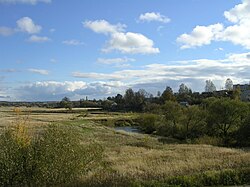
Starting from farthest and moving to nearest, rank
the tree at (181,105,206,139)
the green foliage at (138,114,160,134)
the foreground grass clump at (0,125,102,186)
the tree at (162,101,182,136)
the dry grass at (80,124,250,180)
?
the green foliage at (138,114,160,134)
the tree at (162,101,182,136)
the tree at (181,105,206,139)
the dry grass at (80,124,250,180)
the foreground grass clump at (0,125,102,186)

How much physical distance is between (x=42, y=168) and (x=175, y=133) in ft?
195

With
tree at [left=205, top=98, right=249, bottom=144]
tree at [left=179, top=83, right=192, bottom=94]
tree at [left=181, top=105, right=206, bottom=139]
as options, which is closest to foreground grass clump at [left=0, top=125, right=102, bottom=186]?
tree at [left=205, top=98, right=249, bottom=144]

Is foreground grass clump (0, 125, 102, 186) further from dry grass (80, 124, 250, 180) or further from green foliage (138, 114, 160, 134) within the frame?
green foliage (138, 114, 160, 134)

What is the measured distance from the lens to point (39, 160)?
17.7 metres

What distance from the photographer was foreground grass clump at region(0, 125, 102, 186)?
1767 cm

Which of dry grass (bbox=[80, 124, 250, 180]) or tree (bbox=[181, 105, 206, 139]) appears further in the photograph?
tree (bbox=[181, 105, 206, 139])

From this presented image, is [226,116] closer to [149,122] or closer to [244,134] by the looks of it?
[244,134]

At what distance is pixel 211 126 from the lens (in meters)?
69.5

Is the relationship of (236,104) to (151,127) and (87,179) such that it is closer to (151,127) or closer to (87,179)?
(151,127)

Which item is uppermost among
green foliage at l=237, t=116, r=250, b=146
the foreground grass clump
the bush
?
the foreground grass clump

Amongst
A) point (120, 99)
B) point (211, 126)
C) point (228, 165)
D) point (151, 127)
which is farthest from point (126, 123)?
point (228, 165)

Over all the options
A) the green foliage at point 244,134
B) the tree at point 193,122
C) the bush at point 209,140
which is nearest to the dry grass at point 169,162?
the bush at point 209,140

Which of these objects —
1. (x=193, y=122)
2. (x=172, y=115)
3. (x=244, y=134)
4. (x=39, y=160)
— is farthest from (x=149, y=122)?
(x=39, y=160)

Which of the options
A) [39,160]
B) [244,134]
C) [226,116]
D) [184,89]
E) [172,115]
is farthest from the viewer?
[184,89]
